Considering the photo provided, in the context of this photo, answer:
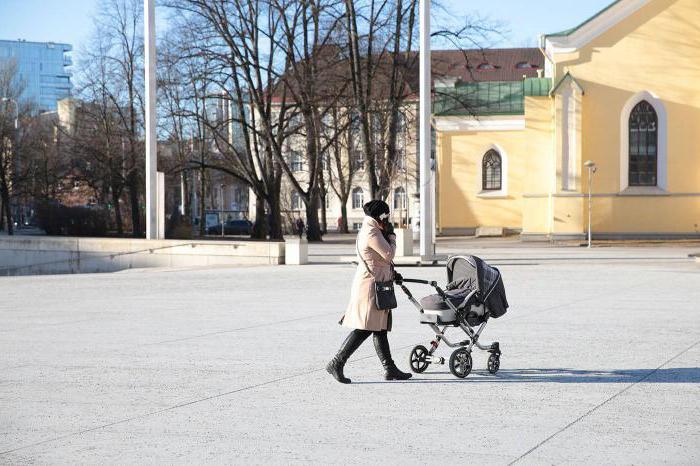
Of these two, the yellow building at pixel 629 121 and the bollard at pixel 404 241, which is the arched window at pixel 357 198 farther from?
the bollard at pixel 404 241

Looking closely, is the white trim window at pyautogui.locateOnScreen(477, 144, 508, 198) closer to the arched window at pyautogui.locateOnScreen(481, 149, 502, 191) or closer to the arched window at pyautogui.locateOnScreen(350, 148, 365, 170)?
the arched window at pyautogui.locateOnScreen(481, 149, 502, 191)

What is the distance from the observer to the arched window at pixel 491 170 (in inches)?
2267

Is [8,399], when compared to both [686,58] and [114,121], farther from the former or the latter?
[114,121]

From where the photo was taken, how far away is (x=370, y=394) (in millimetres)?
9070

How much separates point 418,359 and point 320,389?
128cm

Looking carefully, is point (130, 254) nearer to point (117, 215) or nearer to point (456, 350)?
point (456, 350)

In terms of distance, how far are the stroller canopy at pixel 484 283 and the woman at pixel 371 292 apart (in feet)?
2.54

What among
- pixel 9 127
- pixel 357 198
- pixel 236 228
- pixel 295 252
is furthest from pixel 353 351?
pixel 357 198

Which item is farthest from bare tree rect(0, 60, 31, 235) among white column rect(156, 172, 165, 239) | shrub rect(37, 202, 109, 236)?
white column rect(156, 172, 165, 239)

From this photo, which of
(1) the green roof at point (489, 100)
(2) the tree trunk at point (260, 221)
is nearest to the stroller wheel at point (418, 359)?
(2) the tree trunk at point (260, 221)

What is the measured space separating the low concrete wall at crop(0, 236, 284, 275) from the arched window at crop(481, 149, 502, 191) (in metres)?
28.1

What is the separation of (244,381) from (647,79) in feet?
136

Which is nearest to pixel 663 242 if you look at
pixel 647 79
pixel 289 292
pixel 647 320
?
pixel 647 79

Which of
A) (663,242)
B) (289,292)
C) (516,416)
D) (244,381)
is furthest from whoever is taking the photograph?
(663,242)
